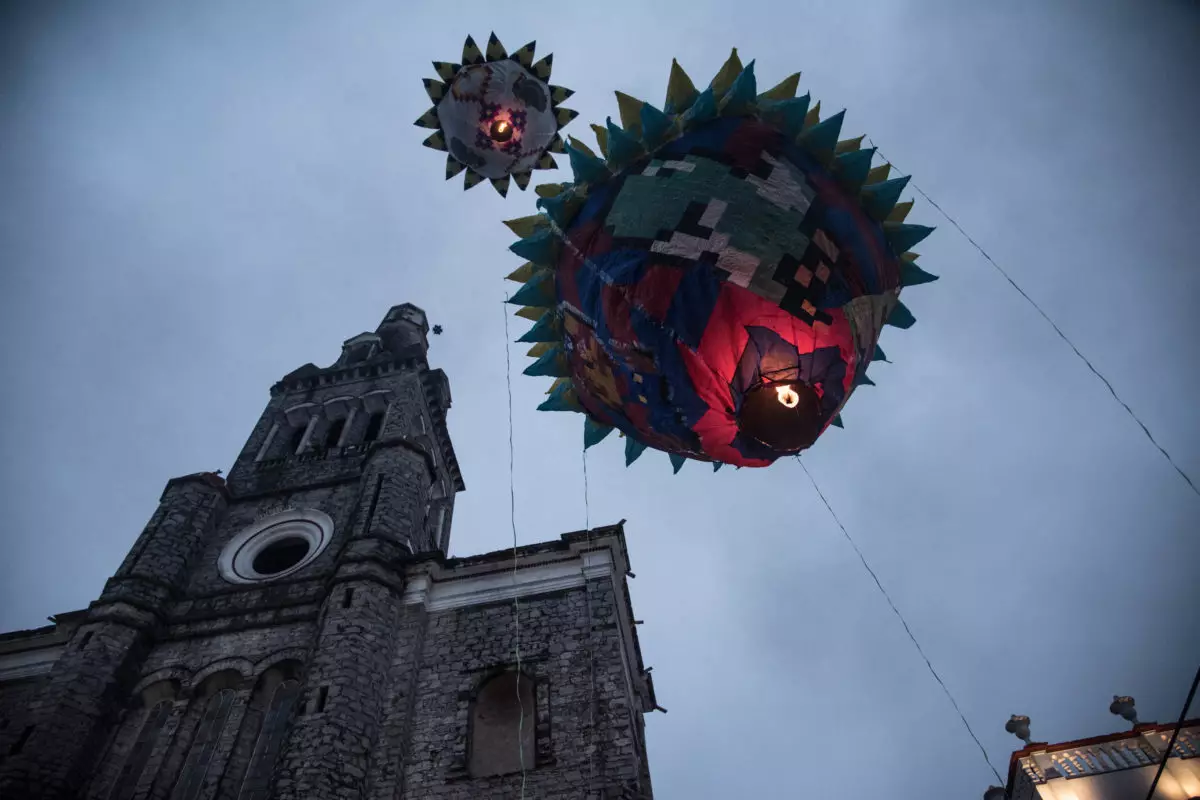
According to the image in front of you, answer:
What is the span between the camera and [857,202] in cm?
675

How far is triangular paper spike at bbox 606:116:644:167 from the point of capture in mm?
7008

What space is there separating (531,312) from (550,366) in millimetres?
571

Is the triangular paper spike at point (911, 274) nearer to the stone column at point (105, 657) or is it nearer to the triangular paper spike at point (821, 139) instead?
the triangular paper spike at point (821, 139)

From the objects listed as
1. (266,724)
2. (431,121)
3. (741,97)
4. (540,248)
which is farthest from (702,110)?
(266,724)

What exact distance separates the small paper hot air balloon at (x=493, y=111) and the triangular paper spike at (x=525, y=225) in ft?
2.73

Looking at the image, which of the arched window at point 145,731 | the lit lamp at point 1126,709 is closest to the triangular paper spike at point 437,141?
the arched window at point 145,731

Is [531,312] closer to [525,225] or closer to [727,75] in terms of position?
[525,225]

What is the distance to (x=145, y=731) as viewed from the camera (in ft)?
47.9

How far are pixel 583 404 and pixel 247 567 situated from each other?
44.7 ft

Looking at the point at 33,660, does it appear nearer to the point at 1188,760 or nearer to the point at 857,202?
the point at 857,202

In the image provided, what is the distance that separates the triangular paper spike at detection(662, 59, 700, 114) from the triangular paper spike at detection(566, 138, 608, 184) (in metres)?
0.77

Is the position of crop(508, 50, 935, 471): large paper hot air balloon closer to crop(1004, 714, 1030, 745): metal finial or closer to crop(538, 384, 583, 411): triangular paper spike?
crop(538, 384, 583, 411): triangular paper spike

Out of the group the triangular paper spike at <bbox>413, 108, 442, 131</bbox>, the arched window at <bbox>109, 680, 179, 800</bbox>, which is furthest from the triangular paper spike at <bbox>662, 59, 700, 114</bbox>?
the arched window at <bbox>109, 680, 179, 800</bbox>

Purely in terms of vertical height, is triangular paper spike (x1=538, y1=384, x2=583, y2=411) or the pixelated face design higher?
the pixelated face design
